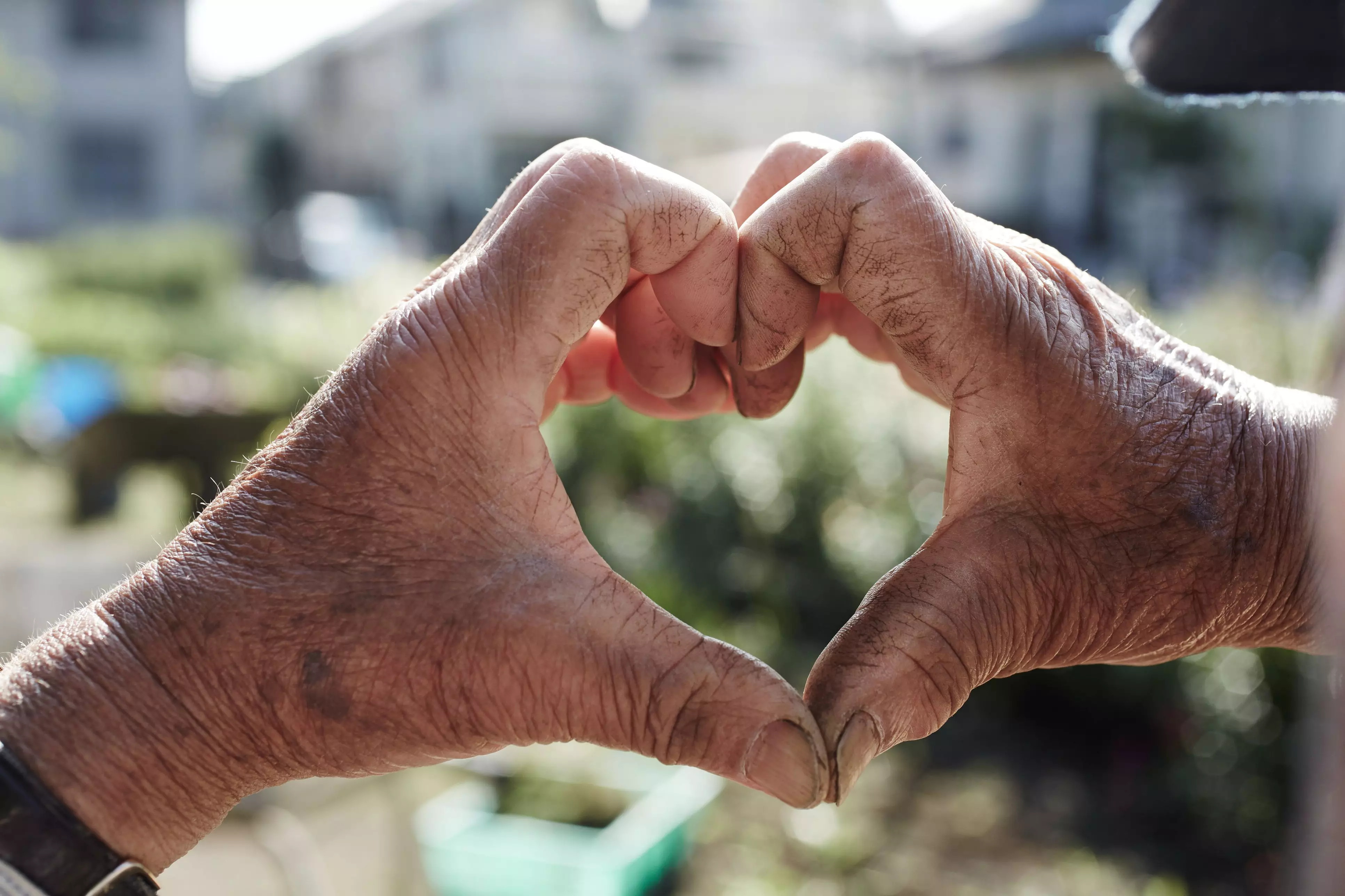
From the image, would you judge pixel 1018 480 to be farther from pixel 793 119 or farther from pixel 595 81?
pixel 595 81

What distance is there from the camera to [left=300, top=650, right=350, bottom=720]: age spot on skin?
130 cm

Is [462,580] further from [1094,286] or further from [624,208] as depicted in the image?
[1094,286]

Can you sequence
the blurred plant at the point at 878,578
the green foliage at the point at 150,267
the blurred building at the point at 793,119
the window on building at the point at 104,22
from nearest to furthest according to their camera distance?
the blurred plant at the point at 878,578 < the green foliage at the point at 150,267 < the blurred building at the point at 793,119 < the window on building at the point at 104,22

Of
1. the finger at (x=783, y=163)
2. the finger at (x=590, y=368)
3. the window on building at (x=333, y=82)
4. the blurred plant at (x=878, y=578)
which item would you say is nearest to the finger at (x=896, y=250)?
the finger at (x=783, y=163)

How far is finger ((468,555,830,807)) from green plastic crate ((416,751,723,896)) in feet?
8.05

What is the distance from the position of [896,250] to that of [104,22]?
30186 millimetres

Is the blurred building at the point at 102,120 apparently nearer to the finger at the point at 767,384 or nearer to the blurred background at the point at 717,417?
the blurred background at the point at 717,417

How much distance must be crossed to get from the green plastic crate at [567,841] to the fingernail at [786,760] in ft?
8.23

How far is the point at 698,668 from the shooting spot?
131 centimetres

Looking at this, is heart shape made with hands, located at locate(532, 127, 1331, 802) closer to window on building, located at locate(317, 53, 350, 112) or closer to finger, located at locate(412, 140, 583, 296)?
finger, located at locate(412, 140, 583, 296)

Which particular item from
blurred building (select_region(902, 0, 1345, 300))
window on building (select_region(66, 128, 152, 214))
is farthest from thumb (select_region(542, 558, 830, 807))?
window on building (select_region(66, 128, 152, 214))

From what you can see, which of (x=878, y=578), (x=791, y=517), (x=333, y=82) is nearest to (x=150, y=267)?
(x=791, y=517)

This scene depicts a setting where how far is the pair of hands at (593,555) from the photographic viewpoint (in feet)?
4.27

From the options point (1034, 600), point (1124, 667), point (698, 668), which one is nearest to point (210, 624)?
point (698, 668)
